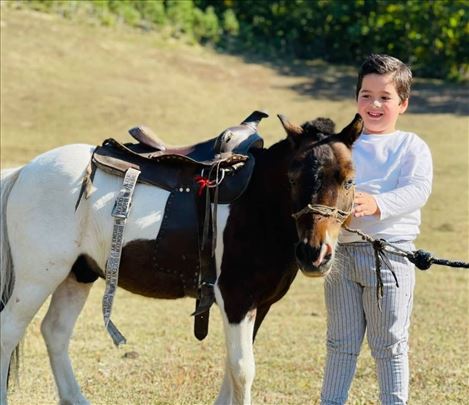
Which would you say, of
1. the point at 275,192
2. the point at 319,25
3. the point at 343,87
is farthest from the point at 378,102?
the point at 319,25

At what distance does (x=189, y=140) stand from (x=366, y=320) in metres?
19.9

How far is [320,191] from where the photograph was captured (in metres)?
3.77

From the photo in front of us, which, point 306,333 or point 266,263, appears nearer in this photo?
point 266,263

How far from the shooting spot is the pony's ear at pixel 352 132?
385cm

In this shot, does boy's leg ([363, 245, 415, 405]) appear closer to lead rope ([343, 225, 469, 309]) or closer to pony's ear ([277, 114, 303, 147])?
lead rope ([343, 225, 469, 309])

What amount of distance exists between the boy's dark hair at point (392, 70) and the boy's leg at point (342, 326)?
0.84 m

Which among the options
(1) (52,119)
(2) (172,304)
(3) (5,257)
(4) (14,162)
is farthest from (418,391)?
(1) (52,119)

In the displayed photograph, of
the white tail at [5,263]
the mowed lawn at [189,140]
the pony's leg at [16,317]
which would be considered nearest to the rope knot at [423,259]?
the mowed lawn at [189,140]

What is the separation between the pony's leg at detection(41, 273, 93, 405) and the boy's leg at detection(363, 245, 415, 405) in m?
1.83

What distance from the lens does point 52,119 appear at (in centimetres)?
2462

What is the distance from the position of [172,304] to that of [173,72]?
2360 centimetres

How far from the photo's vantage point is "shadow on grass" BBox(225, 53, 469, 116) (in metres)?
32.4

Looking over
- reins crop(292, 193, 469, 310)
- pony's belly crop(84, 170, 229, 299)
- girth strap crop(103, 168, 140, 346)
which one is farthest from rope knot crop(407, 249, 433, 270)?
girth strap crop(103, 168, 140, 346)

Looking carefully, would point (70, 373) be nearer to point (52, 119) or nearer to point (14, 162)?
point (14, 162)
